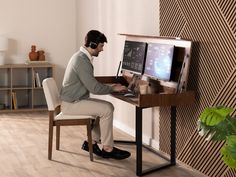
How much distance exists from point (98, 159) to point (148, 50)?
47.9 inches

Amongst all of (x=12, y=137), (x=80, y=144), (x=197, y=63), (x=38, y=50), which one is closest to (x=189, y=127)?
(x=197, y=63)

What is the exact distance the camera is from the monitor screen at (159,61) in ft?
14.4

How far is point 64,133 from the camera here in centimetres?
596

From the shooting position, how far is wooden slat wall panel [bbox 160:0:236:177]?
3.90m

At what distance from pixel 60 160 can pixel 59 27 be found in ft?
11.7

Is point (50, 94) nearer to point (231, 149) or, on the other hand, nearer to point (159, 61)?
point (159, 61)

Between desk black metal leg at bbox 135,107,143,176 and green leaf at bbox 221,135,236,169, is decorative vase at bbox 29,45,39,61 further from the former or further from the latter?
green leaf at bbox 221,135,236,169

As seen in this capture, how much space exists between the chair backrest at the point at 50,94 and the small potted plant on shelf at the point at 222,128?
2097mm

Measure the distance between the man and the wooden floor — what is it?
246 millimetres

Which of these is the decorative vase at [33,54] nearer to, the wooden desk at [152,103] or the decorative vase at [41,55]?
the decorative vase at [41,55]

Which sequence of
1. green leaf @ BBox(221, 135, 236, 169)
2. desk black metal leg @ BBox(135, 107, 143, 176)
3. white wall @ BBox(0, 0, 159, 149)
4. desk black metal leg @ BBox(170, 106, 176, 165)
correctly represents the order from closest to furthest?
green leaf @ BBox(221, 135, 236, 169), desk black metal leg @ BBox(135, 107, 143, 176), desk black metal leg @ BBox(170, 106, 176, 165), white wall @ BBox(0, 0, 159, 149)

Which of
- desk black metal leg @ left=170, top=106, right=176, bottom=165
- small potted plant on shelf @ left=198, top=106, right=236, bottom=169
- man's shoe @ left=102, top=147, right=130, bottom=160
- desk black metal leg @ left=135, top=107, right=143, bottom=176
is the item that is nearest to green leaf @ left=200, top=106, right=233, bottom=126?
small potted plant on shelf @ left=198, top=106, right=236, bottom=169

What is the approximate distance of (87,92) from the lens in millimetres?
4777

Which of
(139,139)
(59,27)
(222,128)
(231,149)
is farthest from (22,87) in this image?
(231,149)
